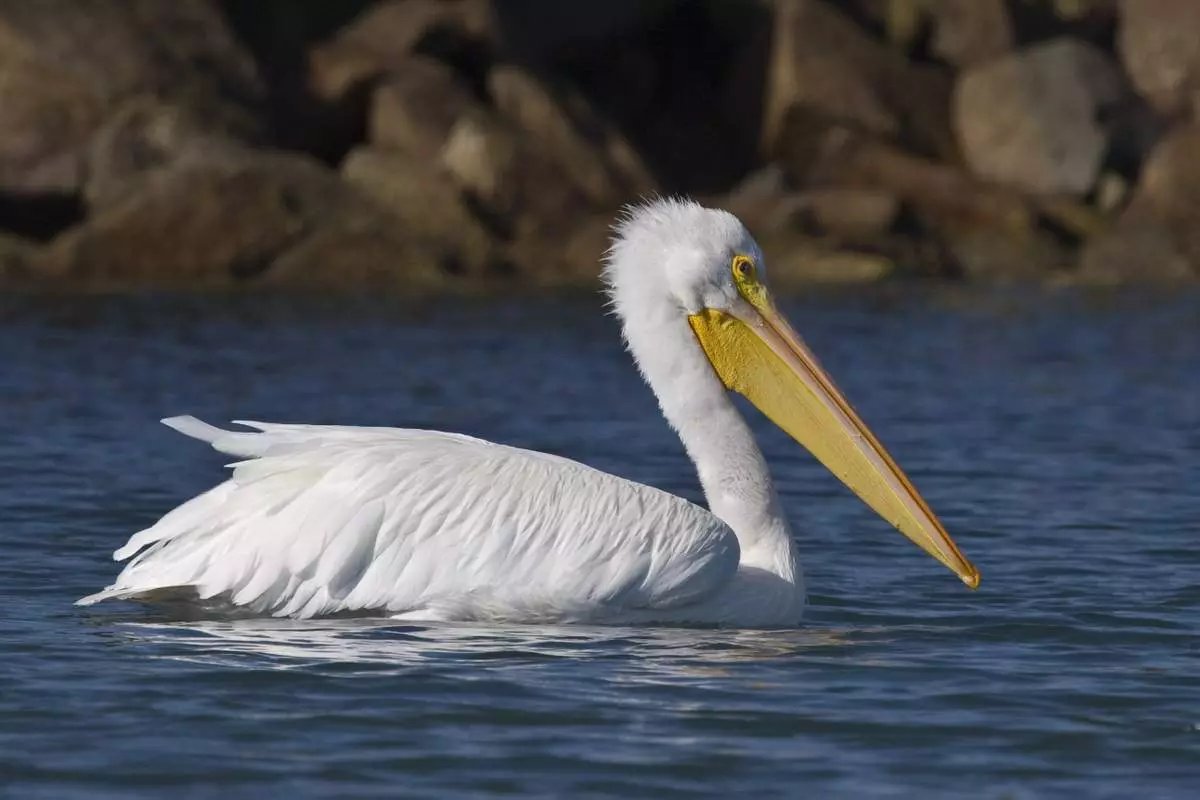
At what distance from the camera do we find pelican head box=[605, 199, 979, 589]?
6.67 metres

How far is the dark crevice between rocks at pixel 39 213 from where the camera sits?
21.4m

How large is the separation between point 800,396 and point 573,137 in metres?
16.6

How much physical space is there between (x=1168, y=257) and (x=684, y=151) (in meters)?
6.76

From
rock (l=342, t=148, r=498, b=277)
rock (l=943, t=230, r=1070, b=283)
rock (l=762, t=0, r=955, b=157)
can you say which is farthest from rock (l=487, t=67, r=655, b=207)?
rock (l=943, t=230, r=1070, b=283)

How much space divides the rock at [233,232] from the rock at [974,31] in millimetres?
8530

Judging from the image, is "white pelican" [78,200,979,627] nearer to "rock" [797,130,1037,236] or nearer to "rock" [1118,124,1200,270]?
"rock" [1118,124,1200,270]

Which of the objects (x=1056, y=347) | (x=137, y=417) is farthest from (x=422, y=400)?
(x=1056, y=347)

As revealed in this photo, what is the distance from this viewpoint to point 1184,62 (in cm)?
2667

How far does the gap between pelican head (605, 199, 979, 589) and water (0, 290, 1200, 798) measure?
54 centimetres

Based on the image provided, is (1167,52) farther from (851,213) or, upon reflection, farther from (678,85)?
(678,85)

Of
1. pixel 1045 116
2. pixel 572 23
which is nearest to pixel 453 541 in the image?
pixel 1045 116

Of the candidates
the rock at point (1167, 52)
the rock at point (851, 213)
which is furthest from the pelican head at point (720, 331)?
the rock at point (1167, 52)

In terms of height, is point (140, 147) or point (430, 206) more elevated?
point (140, 147)

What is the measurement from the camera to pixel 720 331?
6.78m
